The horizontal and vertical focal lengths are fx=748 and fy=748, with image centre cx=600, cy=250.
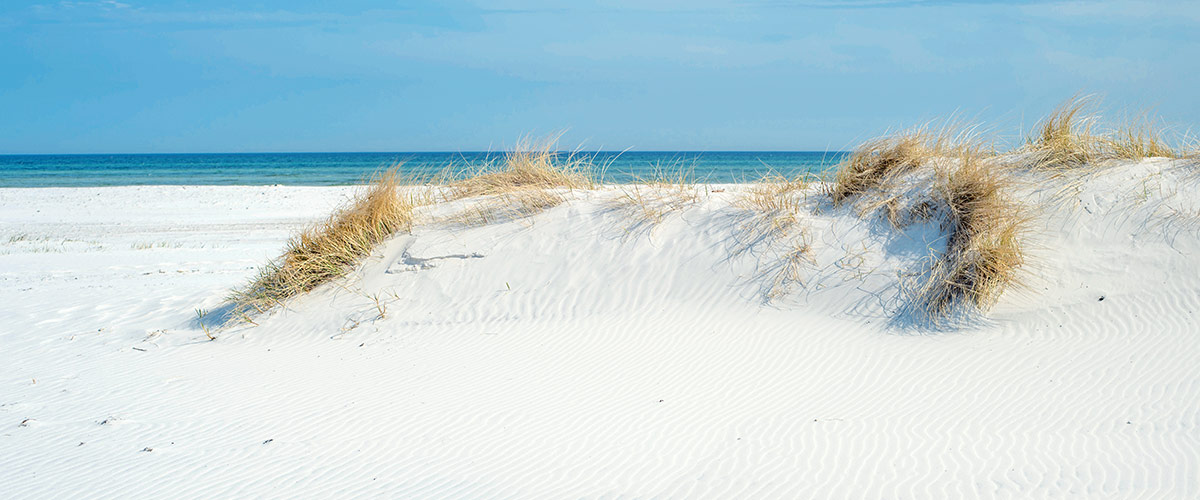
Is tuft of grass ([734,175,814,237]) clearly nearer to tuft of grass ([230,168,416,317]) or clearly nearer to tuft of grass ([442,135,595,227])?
tuft of grass ([442,135,595,227])

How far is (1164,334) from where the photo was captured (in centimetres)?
469

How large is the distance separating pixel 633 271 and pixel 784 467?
2.95m

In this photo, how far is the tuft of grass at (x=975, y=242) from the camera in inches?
201

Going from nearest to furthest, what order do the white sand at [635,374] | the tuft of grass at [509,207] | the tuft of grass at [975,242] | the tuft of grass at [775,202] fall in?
1. the white sand at [635,374]
2. the tuft of grass at [975,242]
3. the tuft of grass at [775,202]
4. the tuft of grass at [509,207]

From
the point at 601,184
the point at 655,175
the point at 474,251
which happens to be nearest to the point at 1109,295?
the point at 655,175

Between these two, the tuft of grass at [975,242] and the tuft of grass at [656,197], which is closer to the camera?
the tuft of grass at [975,242]

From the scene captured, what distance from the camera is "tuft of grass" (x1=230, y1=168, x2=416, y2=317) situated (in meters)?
6.53

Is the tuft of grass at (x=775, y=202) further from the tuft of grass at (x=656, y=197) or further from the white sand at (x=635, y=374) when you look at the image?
the tuft of grass at (x=656, y=197)

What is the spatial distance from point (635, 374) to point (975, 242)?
8.61 feet

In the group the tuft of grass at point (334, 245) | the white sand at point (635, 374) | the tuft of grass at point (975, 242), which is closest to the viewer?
the white sand at point (635, 374)

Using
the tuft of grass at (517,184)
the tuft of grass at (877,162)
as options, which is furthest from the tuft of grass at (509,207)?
the tuft of grass at (877,162)

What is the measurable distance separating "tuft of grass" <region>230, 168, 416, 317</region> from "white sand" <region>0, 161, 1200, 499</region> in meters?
0.27

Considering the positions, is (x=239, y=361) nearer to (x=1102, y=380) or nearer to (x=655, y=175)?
(x=655, y=175)

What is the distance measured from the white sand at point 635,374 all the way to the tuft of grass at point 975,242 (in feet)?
0.62
